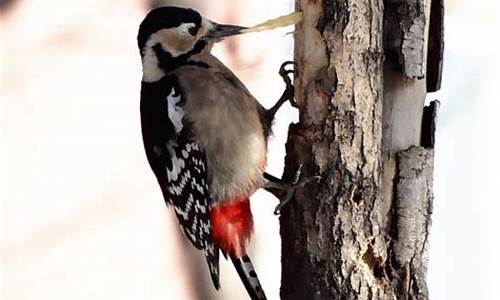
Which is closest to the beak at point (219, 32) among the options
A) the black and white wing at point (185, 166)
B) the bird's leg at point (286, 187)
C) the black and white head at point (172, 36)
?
the black and white head at point (172, 36)

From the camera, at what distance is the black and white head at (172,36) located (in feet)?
5.02

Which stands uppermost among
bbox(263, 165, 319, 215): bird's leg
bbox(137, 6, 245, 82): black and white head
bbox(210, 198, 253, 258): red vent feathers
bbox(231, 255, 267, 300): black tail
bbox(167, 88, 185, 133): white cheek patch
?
bbox(137, 6, 245, 82): black and white head

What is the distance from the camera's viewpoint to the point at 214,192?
5.10ft

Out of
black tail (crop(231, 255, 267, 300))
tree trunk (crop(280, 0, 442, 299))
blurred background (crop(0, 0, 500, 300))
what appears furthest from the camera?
blurred background (crop(0, 0, 500, 300))

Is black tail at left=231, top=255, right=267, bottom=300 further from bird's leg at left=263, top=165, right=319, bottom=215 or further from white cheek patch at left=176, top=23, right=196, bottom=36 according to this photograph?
white cheek patch at left=176, top=23, right=196, bottom=36

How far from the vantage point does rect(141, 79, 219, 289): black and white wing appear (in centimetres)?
154

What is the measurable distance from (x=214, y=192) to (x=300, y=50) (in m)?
0.30

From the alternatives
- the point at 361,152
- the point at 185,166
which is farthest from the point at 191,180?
the point at 361,152

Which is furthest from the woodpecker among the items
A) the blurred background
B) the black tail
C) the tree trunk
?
the blurred background

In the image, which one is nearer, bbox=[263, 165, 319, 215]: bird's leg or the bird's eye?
bbox=[263, 165, 319, 215]: bird's leg

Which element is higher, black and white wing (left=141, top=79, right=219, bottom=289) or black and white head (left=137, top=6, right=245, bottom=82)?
black and white head (left=137, top=6, right=245, bottom=82)

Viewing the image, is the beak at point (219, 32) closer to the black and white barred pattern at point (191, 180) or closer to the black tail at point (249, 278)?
the black and white barred pattern at point (191, 180)

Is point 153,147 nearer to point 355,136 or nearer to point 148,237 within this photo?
point 355,136

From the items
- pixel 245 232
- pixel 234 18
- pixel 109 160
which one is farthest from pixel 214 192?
pixel 234 18
